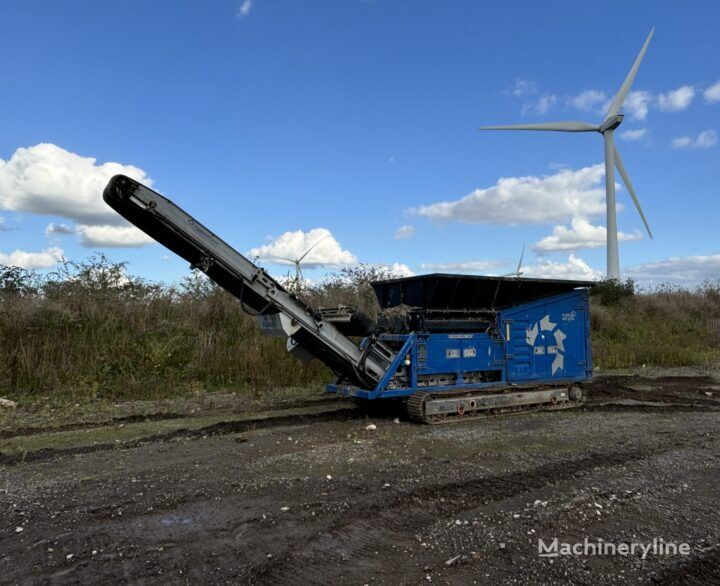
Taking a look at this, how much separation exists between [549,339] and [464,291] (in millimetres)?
2165

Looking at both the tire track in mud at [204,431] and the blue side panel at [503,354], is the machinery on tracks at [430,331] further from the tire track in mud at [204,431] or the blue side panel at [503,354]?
the tire track in mud at [204,431]

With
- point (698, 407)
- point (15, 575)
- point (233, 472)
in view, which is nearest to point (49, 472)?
point (233, 472)

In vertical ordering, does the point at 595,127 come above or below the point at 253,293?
above

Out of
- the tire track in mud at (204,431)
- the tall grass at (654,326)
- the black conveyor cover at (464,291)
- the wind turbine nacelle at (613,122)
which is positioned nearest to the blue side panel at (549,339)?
the black conveyor cover at (464,291)

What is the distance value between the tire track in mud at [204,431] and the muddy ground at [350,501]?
4 cm

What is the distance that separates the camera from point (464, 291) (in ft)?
29.2

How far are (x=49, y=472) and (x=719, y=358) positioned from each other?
67.9 feet

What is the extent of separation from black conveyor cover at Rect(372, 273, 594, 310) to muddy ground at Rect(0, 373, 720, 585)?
1.97m

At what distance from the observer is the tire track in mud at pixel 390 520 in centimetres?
356

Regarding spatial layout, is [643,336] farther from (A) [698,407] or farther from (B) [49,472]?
(B) [49,472]

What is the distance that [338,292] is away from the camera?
15.9 meters

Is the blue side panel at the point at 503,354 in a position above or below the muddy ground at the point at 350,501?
above

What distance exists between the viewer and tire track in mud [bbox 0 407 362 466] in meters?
6.36

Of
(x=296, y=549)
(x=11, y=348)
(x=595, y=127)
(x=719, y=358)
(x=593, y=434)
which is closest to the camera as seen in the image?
(x=296, y=549)
